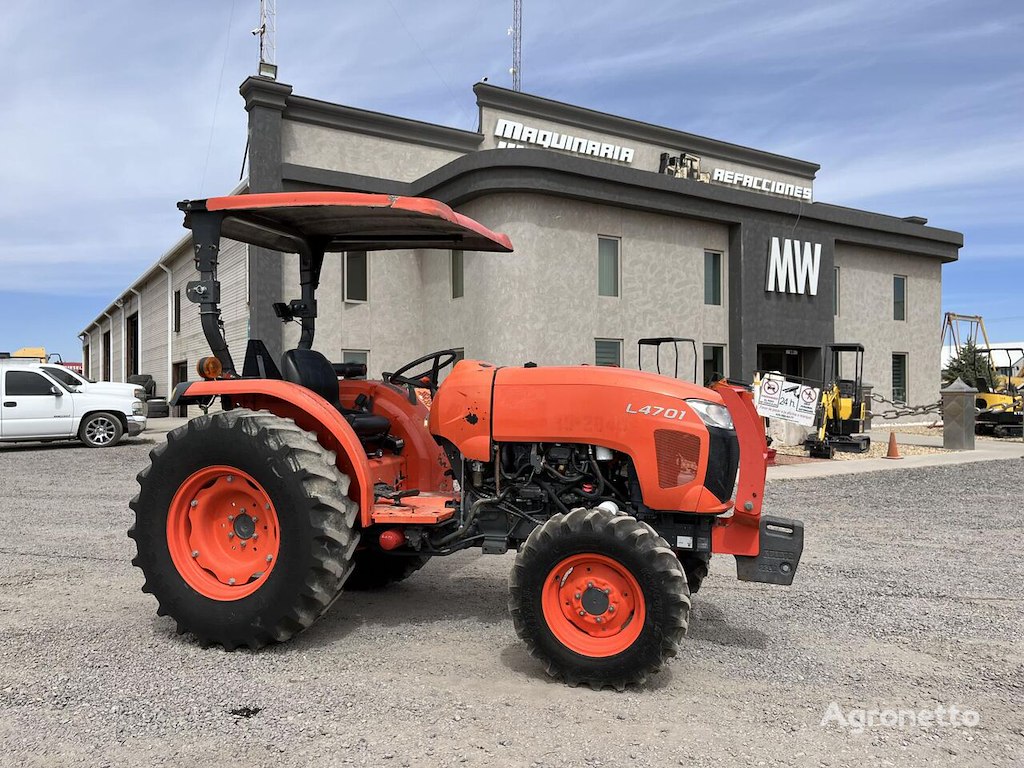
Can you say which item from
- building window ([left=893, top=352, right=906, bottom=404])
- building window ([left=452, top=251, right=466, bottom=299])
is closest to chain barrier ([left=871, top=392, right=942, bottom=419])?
building window ([left=893, top=352, right=906, bottom=404])

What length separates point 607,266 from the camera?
1656cm

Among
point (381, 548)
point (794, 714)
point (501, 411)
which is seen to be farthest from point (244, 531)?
point (794, 714)

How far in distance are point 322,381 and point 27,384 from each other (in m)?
12.5

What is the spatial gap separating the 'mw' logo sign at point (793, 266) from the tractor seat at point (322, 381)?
1571 centimetres

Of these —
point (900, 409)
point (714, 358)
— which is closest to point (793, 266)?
point (714, 358)

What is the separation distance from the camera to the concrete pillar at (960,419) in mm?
15477

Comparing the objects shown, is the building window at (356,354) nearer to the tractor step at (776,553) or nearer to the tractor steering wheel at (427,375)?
Answer: the tractor steering wheel at (427,375)

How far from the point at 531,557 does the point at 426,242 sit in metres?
2.37

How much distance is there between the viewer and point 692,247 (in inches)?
703

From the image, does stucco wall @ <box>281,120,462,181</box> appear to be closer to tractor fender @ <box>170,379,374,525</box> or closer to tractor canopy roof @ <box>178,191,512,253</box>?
tractor canopy roof @ <box>178,191,512,253</box>

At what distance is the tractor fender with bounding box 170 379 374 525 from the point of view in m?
4.02

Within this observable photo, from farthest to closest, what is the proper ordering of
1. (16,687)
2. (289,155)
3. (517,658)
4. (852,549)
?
(289,155) → (852,549) → (517,658) → (16,687)

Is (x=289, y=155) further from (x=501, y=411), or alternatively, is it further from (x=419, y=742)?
(x=419, y=742)

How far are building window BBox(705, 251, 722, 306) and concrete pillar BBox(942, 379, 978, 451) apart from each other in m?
5.35
